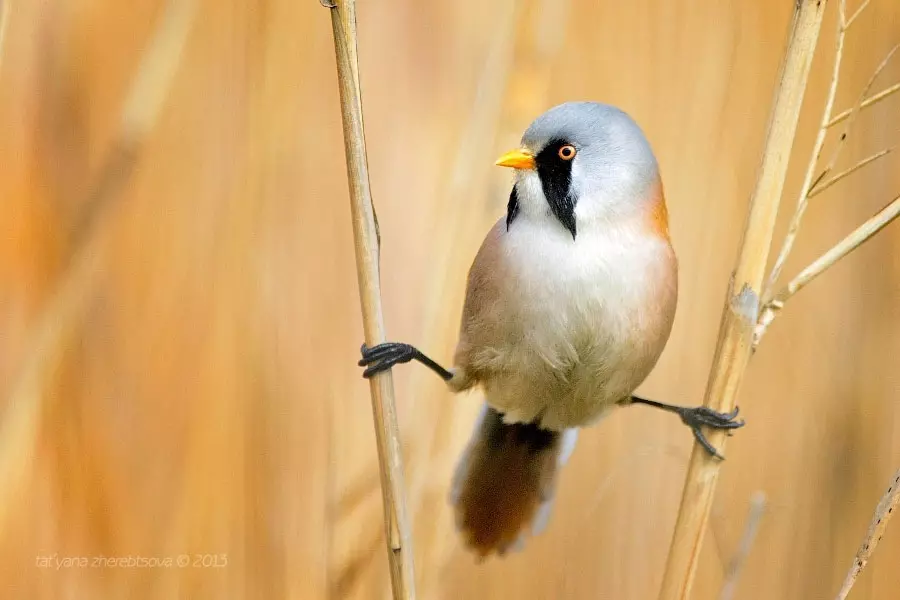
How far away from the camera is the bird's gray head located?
55.4 inches

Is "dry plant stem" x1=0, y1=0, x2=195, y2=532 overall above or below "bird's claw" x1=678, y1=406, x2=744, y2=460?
above

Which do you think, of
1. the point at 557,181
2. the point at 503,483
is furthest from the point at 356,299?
the point at 557,181

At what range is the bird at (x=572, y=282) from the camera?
1.42 m

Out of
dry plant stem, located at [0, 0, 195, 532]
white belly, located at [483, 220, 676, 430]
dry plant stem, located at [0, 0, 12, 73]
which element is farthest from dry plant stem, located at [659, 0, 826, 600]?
dry plant stem, located at [0, 0, 12, 73]

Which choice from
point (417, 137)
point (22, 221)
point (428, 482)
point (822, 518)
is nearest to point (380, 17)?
point (417, 137)

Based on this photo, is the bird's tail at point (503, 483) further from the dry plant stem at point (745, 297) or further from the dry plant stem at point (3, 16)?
the dry plant stem at point (3, 16)

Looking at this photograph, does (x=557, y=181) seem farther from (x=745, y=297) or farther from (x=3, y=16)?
(x=3, y=16)

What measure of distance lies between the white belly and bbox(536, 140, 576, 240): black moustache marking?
37 millimetres

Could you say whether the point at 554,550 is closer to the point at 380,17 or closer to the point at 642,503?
the point at 642,503

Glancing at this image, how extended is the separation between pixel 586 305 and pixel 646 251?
13cm

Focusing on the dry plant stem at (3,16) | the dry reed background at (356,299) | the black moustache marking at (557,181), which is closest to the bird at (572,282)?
the black moustache marking at (557,181)

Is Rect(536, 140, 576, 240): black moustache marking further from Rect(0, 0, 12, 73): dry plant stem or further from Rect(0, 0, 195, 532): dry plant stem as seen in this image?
Rect(0, 0, 12, 73): dry plant stem

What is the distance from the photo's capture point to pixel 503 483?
1877 millimetres

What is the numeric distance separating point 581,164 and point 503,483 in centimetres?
74
